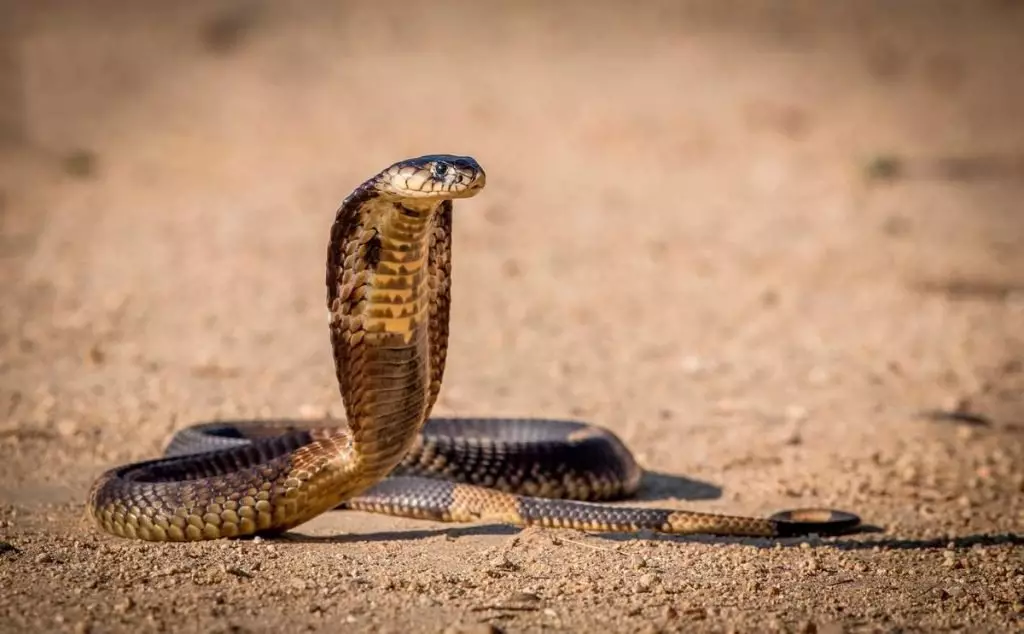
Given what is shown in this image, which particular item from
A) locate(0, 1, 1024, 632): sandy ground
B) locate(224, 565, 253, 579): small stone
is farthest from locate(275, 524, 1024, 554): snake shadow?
locate(224, 565, 253, 579): small stone

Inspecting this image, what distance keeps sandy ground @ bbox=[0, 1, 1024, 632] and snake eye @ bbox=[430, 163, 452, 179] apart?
1.61 m

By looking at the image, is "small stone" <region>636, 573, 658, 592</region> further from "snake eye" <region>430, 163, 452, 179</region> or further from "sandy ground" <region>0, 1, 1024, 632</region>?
"snake eye" <region>430, 163, 452, 179</region>

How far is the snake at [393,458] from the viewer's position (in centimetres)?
566

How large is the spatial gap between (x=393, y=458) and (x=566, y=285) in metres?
8.29

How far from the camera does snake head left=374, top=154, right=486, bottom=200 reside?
5.32 metres

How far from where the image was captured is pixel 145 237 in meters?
15.9

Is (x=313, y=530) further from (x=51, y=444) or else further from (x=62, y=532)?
(x=51, y=444)

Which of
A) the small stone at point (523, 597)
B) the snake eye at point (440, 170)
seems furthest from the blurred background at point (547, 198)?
the snake eye at point (440, 170)

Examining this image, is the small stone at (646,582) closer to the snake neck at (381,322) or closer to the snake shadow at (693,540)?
the snake shadow at (693,540)

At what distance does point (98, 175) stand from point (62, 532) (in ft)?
44.9

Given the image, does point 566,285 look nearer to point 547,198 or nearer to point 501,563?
point 547,198

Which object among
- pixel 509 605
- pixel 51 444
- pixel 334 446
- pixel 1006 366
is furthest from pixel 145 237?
pixel 509 605

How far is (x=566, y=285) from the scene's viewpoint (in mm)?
14414

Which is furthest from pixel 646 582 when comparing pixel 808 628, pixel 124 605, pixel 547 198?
pixel 547 198
